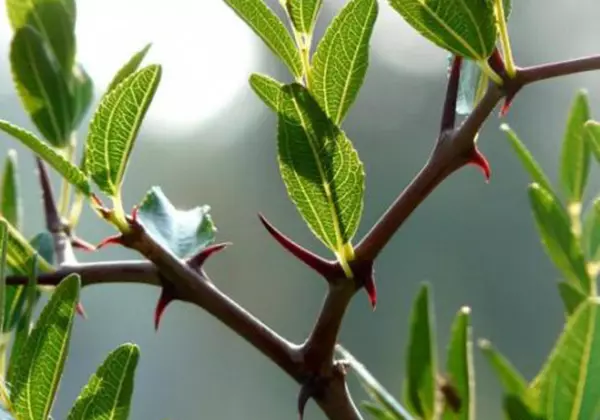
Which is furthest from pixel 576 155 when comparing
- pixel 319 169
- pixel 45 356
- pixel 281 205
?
pixel 281 205

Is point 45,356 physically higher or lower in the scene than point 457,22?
lower

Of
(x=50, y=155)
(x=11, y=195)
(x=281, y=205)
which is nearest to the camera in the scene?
(x=50, y=155)

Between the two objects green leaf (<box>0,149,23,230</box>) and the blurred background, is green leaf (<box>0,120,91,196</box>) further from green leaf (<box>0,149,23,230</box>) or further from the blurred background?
the blurred background

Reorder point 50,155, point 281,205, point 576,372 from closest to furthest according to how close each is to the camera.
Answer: point 576,372, point 50,155, point 281,205

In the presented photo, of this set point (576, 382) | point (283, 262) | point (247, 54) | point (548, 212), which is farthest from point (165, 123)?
point (576, 382)

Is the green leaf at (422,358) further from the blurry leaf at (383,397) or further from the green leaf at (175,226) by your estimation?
the green leaf at (175,226)

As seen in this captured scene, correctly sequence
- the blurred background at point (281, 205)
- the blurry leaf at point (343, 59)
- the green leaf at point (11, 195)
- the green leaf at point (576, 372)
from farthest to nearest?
the blurred background at point (281, 205)
the green leaf at point (11, 195)
the blurry leaf at point (343, 59)
the green leaf at point (576, 372)

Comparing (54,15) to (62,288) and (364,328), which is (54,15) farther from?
(364,328)

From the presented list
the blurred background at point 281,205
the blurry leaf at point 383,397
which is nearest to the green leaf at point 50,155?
the blurry leaf at point 383,397

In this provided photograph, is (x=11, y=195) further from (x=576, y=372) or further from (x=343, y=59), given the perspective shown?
(x=576, y=372)
